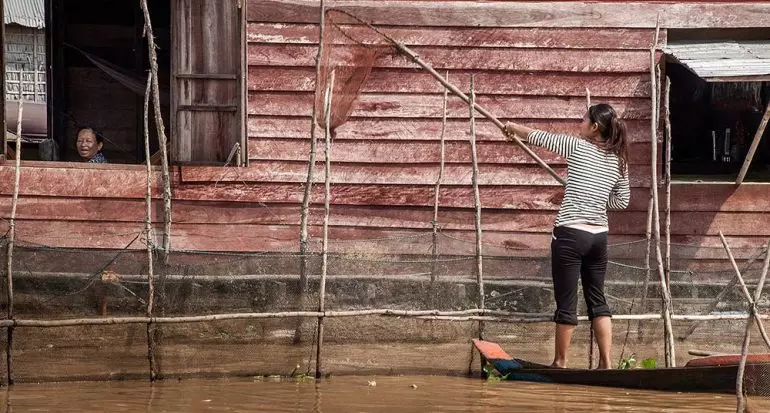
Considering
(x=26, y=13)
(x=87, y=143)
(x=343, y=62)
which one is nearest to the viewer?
(x=343, y=62)

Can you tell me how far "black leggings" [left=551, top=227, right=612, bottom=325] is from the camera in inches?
283

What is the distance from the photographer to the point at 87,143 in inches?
380

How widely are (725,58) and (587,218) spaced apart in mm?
2415

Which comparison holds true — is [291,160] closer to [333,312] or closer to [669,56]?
[333,312]

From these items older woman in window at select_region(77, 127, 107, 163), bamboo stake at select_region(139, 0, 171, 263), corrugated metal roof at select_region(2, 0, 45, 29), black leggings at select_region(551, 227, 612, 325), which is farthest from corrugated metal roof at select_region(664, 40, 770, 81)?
corrugated metal roof at select_region(2, 0, 45, 29)

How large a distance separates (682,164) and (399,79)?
Answer: 9.77ft

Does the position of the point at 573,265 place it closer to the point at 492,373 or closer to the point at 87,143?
the point at 492,373

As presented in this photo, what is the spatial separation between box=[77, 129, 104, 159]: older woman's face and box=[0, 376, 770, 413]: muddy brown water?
2.81 meters

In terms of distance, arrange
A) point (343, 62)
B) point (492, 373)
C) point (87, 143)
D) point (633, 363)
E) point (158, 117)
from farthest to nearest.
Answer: point (87, 143), point (343, 62), point (633, 363), point (158, 117), point (492, 373)

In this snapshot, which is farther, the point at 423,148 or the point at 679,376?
the point at 423,148

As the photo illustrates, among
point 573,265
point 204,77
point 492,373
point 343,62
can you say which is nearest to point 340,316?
point 492,373

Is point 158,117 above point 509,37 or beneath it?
beneath

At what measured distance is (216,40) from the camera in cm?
923

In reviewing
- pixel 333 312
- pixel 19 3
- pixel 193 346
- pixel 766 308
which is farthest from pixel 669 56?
pixel 19 3
